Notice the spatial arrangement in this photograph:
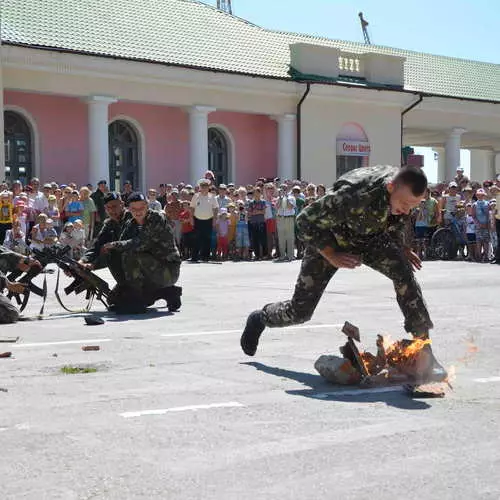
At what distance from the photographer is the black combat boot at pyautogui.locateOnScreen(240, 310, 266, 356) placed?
7910mm

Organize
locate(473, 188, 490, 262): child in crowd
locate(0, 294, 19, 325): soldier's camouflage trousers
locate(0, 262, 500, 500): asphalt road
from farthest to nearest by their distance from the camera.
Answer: locate(473, 188, 490, 262): child in crowd
locate(0, 294, 19, 325): soldier's camouflage trousers
locate(0, 262, 500, 500): asphalt road

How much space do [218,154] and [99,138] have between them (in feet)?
21.5

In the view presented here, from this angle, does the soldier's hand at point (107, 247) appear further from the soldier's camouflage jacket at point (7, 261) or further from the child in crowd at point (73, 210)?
the child in crowd at point (73, 210)

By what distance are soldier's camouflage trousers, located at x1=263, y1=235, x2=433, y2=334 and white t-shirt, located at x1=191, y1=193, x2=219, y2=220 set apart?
51.2 ft

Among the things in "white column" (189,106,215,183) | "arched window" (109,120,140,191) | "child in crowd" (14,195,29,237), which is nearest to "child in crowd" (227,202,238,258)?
"child in crowd" (14,195,29,237)

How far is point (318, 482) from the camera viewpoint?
4551 millimetres

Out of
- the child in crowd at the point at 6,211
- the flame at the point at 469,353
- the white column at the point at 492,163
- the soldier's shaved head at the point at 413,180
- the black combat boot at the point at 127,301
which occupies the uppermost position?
the white column at the point at 492,163

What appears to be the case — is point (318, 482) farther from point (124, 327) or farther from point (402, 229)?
point (124, 327)

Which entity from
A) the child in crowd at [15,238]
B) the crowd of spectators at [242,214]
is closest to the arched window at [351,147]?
the crowd of spectators at [242,214]

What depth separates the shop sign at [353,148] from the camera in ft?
117

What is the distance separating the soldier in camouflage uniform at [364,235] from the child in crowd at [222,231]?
16.3 m

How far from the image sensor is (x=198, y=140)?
31.2 metres

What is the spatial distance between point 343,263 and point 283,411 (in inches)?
47.3

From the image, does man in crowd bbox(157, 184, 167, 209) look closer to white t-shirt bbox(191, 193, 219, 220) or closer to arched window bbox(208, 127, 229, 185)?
white t-shirt bbox(191, 193, 219, 220)
